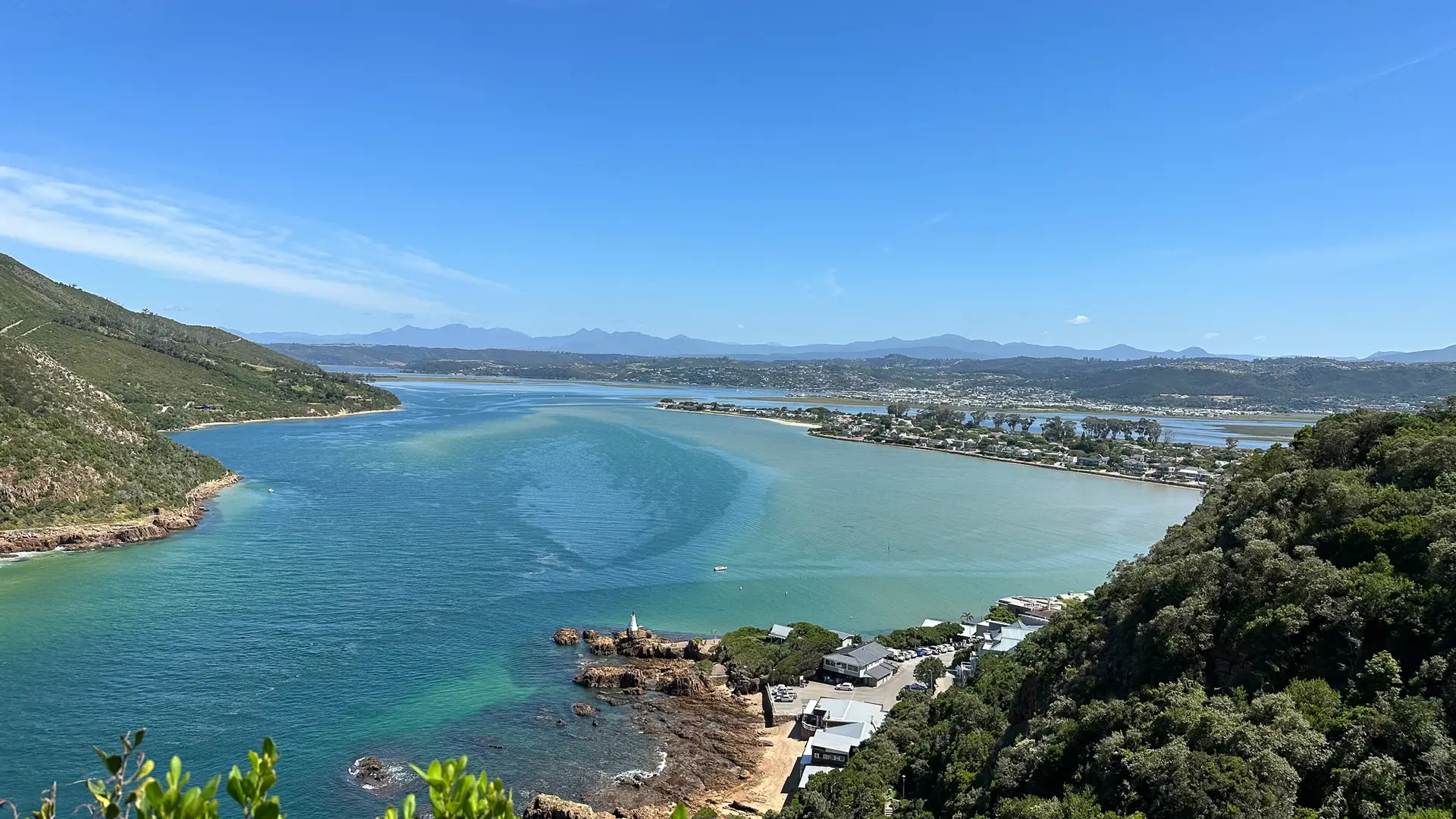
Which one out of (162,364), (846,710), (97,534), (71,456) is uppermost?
(162,364)

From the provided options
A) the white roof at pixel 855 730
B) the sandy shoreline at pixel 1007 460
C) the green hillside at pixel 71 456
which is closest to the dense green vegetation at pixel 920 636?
the white roof at pixel 855 730

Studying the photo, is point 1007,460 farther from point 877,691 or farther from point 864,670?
point 877,691

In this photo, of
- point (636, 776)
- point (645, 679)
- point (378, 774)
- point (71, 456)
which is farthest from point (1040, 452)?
point (71, 456)

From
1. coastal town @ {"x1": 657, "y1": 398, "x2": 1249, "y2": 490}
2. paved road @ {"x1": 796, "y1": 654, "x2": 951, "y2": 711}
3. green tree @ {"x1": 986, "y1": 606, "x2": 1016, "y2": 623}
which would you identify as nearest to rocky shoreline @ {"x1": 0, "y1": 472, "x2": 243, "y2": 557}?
paved road @ {"x1": 796, "y1": 654, "x2": 951, "y2": 711}

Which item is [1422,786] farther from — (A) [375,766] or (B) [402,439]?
(B) [402,439]

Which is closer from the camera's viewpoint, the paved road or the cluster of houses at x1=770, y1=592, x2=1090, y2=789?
the cluster of houses at x1=770, y1=592, x2=1090, y2=789

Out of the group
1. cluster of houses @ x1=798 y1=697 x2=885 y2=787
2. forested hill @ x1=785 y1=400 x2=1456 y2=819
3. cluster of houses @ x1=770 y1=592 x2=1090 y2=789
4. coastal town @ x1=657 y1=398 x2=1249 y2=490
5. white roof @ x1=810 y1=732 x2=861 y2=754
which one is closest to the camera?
forested hill @ x1=785 y1=400 x2=1456 y2=819

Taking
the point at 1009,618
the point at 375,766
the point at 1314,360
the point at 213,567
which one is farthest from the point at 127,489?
the point at 1314,360

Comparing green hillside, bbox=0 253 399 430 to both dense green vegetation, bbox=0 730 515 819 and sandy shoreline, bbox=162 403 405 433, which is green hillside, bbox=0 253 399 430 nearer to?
sandy shoreline, bbox=162 403 405 433
